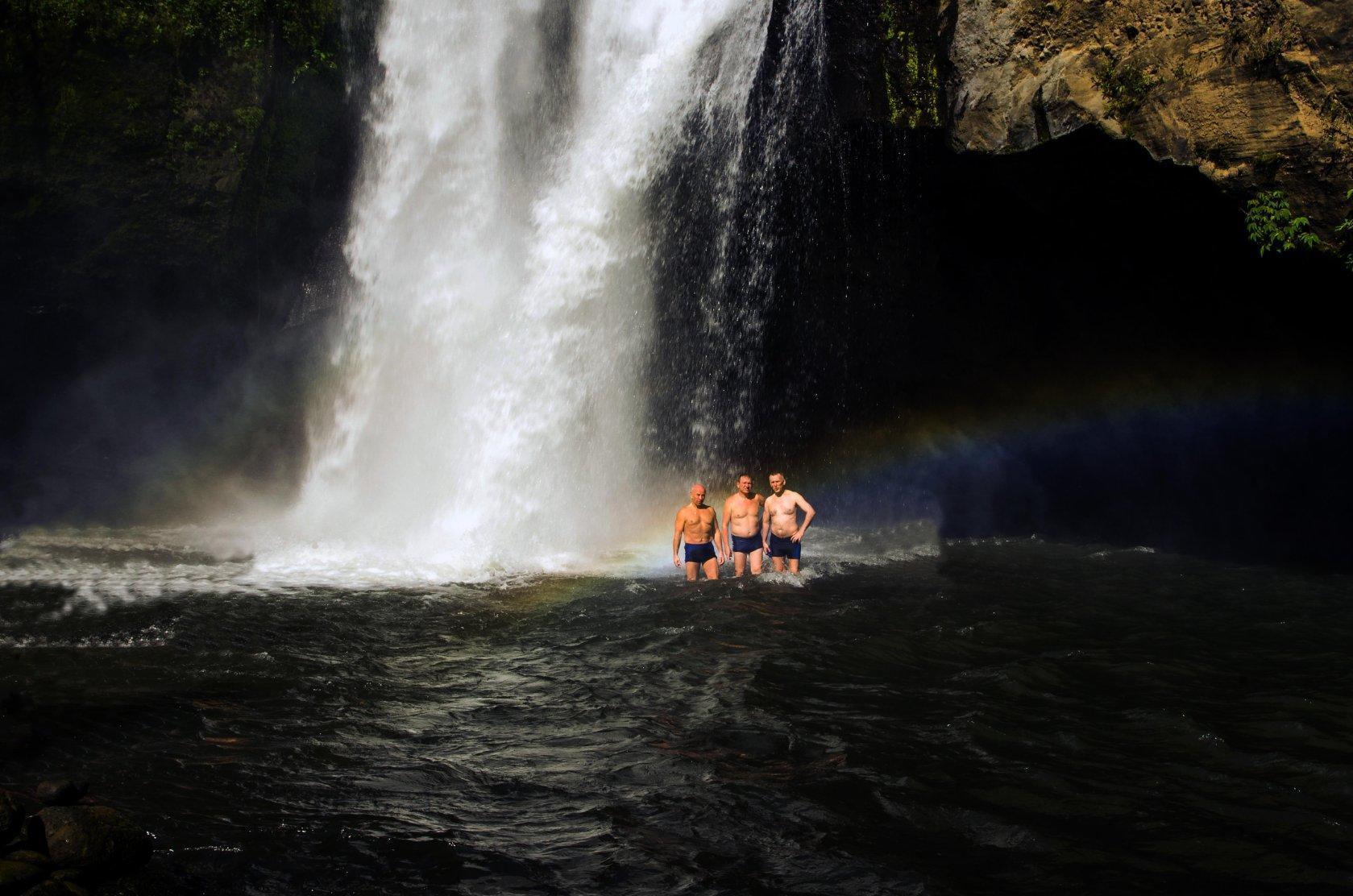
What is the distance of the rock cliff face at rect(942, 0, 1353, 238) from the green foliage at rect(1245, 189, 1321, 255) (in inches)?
3.4

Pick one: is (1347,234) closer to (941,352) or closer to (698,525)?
(698,525)

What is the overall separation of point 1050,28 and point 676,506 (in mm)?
9024

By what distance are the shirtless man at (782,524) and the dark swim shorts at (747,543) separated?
0.09 meters

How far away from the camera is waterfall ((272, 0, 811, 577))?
13.3 m

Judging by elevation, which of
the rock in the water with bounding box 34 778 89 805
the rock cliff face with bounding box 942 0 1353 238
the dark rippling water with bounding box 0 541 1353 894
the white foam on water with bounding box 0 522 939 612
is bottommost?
the dark rippling water with bounding box 0 541 1353 894

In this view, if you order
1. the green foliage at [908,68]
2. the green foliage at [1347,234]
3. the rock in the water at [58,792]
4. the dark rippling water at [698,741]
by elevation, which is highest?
the green foliage at [908,68]

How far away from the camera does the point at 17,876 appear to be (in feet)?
10.9

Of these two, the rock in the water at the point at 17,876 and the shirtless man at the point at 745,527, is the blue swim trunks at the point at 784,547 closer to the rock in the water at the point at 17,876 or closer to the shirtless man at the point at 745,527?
the shirtless man at the point at 745,527

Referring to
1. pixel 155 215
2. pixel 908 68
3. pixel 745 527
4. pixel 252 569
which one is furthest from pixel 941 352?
pixel 155 215

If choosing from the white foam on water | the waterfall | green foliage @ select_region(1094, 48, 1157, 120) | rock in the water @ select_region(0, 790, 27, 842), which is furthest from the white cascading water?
rock in the water @ select_region(0, 790, 27, 842)

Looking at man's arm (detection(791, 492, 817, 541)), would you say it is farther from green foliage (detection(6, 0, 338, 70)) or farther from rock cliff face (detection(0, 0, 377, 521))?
green foliage (detection(6, 0, 338, 70))

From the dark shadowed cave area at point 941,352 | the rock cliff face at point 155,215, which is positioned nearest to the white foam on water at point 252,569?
the dark shadowed cave area at point 941,352

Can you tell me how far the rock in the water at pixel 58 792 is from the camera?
379 cm

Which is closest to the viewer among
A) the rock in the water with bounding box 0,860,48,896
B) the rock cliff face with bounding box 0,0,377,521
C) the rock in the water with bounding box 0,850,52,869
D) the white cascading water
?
the rock in the water with bounding box 0,860,48,896
